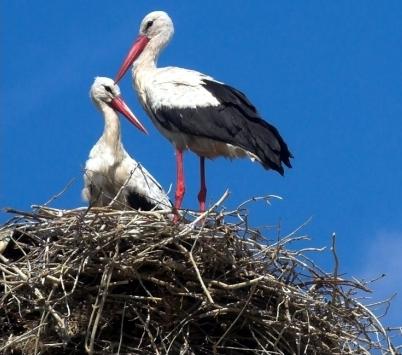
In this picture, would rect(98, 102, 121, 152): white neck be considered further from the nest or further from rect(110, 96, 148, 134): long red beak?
the nest

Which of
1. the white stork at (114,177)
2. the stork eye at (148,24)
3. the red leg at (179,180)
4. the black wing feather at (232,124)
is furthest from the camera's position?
the stork eye at (148,24)

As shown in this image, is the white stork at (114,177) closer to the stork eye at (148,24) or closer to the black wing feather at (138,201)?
the black wing feather at (138,201)

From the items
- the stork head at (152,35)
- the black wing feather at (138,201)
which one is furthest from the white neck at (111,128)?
the black wing feather at (138,201)

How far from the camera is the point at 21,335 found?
936cm

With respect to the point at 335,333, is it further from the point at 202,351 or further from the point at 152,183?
the point at 152,183

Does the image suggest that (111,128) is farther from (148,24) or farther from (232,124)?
(232,124)

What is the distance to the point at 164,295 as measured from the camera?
31.6 ft

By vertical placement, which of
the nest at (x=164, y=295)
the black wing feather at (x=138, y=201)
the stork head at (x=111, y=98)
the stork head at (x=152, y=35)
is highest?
the stork head at (x=152, y=35)

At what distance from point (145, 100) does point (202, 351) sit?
3.13 m

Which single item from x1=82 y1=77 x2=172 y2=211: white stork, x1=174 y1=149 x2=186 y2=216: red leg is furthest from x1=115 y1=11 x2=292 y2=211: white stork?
x1=82 y1=77 x2=172 y2=211: white stork

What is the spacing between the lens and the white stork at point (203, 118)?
11414 mm

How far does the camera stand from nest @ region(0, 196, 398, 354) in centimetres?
946

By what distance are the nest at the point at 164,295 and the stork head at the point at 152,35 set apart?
316cm

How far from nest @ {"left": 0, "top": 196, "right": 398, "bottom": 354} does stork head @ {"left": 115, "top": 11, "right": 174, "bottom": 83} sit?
316 cm
